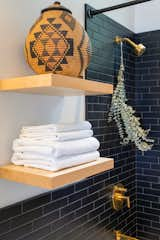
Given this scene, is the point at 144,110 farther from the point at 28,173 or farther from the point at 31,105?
the point at 28,173

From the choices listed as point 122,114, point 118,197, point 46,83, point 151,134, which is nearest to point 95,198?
point 118,197

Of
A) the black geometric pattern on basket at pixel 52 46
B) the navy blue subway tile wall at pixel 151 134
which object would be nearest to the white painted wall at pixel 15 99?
the black geometric pattern on basket at pixel 52 46

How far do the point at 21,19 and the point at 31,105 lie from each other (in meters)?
0.40

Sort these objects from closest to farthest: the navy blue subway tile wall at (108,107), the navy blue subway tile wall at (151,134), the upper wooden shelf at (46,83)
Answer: the upper wooden shelf at (46,83) → the navy blue subway tile wall at (108,107) → the navy blue subway tile wall at (151,134)

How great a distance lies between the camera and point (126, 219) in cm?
218

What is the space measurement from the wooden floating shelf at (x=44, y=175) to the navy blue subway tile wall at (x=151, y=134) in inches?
50.3

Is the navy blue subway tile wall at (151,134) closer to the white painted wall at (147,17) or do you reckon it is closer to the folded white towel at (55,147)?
the white painted wall at (147,17)

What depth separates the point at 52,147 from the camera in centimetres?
104

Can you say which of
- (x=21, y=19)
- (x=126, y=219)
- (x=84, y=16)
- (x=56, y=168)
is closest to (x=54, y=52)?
(x=21, y=19)

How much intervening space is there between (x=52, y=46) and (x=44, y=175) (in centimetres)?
49

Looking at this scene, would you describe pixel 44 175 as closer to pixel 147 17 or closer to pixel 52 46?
pixel 52 46

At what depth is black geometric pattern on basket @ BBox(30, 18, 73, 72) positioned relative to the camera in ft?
3.33

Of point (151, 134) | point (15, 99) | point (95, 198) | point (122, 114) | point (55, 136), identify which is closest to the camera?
point (55, 136)

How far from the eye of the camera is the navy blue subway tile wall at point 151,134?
2.28m
